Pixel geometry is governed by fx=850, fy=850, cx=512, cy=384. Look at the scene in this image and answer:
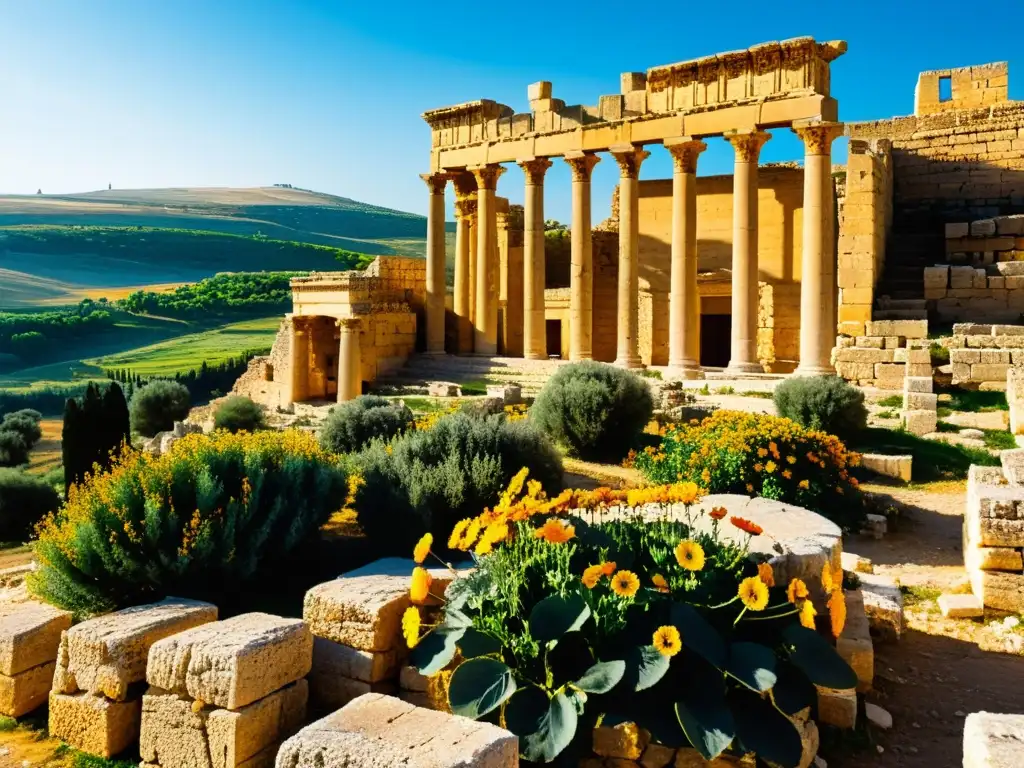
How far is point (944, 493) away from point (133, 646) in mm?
11309

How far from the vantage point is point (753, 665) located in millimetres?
4695

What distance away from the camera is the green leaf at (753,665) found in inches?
179

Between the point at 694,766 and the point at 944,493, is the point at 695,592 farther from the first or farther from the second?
the point at 944,493

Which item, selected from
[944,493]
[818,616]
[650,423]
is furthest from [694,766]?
[650,423]

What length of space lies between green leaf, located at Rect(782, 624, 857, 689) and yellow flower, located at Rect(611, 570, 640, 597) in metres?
1.05

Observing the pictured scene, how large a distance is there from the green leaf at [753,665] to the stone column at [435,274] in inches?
914

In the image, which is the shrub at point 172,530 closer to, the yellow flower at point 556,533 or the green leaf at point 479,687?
the green leaf at point 479,687

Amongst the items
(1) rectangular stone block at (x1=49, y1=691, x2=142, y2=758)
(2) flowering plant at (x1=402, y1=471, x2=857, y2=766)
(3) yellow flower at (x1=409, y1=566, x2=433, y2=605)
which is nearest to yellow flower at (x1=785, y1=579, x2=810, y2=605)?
(2) flowering plant at (x1=402, y1=471, x2=857, y2=766)

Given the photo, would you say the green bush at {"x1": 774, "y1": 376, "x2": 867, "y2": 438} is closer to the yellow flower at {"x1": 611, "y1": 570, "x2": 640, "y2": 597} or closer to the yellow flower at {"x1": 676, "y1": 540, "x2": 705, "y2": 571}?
the yellow flower at {"x1": 676, "y1": 540, "x2": 705, "y2": 571}

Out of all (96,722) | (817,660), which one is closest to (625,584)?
(817,660)

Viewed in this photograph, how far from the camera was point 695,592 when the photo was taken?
16.9 feet

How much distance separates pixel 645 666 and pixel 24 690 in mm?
4663

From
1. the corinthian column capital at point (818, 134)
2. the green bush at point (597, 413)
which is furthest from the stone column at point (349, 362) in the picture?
the corinthian column capital at point (818, 134)

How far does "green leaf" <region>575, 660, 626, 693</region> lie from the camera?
4.58 meters
